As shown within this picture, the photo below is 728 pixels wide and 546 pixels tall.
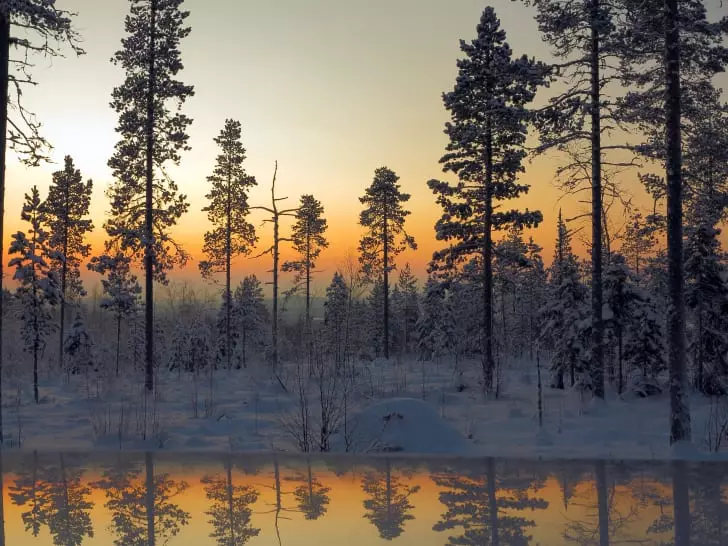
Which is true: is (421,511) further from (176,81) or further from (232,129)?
(232,129)

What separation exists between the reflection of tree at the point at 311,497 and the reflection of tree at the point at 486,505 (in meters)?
1.21

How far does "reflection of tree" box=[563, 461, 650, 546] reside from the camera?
5.07m

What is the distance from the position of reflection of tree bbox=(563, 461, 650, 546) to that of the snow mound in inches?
136

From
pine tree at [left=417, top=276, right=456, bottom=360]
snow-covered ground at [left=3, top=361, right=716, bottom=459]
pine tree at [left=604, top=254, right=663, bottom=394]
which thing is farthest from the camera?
pine tree at [left=417, top=276, right=456, bottom=360]

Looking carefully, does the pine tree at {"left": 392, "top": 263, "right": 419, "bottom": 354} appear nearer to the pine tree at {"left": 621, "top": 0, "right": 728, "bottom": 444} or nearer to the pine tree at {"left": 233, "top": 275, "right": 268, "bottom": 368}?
the pine tree at {"left": 233, "top": 275, "right": 268, "bottom": 368}

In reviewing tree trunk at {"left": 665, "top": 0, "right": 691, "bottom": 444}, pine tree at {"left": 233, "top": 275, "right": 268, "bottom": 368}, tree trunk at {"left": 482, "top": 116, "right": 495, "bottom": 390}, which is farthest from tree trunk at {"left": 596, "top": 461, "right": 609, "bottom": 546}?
pine tree at {"left": 233, "top": 275, "right": 268, "bottom": 368}

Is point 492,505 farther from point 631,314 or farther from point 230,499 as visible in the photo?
point 631,314

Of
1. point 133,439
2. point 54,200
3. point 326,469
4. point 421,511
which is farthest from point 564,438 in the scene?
point 54,200

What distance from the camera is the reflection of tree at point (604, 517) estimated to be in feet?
16.6

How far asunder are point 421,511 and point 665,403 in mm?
13207

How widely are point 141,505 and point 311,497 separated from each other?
1.75m

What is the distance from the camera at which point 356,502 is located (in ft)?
20.5

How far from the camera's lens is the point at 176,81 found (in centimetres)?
2239

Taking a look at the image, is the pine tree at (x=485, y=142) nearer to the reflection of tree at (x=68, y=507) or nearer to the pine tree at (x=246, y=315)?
the reflection of tree at (x=68, y=507)
